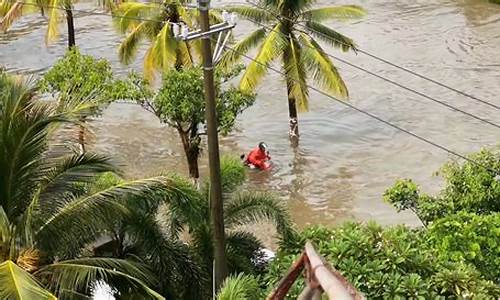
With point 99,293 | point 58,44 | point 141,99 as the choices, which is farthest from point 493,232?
point 58,44

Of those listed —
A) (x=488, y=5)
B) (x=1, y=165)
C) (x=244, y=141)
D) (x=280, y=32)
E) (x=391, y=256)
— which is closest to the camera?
(x=1, y=165)

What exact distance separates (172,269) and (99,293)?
49.1 inches

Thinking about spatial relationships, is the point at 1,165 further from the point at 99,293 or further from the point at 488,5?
the point at 488,5

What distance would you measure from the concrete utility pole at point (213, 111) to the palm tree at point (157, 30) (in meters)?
8.47

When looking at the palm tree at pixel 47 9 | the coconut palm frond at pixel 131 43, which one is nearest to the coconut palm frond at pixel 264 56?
the coconut palm frond at pixel 131 43

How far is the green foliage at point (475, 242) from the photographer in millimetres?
11094

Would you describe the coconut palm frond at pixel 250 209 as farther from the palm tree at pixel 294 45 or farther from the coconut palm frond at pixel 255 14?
the coconut palm frond at pixel 255 14

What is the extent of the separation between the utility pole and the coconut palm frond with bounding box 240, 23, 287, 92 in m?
8.63

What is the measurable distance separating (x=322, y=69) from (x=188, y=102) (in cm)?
382

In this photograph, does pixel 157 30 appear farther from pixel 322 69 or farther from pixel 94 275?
pixel 94 275

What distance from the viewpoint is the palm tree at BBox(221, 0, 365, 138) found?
752 inches

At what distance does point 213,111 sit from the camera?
987cm

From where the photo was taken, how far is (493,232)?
11.2 m

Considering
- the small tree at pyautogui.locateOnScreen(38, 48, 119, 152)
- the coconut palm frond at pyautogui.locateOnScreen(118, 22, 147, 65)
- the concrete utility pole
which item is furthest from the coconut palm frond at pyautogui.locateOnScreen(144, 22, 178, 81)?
the concrete utility pole
